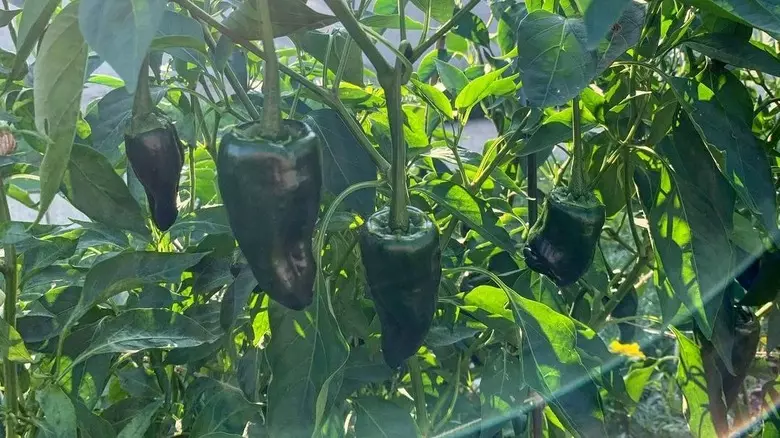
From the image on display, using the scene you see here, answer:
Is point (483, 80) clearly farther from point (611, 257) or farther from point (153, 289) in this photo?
point (611, 257)

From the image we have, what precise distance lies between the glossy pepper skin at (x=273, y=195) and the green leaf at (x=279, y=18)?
57 millimetres

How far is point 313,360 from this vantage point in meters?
0.55

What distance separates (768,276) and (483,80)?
0.35 m

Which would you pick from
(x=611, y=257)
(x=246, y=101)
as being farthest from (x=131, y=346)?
(x=611, y=257)

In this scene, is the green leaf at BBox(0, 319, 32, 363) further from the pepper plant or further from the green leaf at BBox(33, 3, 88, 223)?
the green leaf at BBox(33, 3, 88, 223)

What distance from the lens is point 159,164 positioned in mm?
586

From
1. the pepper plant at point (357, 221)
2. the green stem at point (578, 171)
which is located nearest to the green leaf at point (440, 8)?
the pepper plant at point (357, 221)

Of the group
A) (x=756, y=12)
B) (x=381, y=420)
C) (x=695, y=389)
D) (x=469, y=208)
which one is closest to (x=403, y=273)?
(x=469, y=208)

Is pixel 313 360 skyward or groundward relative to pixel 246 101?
groundward

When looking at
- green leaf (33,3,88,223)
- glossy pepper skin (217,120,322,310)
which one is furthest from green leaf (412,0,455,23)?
green leaf (33,3,88,223)

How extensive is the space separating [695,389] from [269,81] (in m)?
0.60

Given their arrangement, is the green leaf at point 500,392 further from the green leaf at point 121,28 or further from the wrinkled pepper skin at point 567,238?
the green leaf at point 121,28

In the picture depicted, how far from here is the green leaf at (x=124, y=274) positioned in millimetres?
601

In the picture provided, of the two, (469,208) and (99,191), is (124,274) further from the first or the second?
(469,208)
